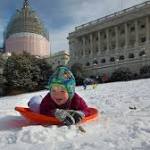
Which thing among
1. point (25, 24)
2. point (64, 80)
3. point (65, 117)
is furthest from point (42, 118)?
point (25, 24)

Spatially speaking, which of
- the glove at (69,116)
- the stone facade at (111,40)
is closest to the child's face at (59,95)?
the glove at (69,116)

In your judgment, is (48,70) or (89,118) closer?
(89,118)

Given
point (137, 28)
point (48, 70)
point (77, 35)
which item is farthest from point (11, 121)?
point (77, 35)

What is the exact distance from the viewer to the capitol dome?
108875 millimetres

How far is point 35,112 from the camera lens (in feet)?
34.9

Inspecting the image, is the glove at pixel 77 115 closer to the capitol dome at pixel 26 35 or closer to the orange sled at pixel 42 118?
the orange sled at pixel 42 118

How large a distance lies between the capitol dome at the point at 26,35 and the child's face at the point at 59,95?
97.9m

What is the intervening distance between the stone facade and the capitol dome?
13.6m

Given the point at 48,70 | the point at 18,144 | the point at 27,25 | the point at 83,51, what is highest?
the point at 27,25

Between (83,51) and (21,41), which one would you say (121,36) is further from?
(21,41)

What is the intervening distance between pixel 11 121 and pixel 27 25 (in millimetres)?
100859

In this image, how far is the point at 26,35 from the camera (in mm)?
108688

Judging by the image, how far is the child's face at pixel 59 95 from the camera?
10461 millimetres

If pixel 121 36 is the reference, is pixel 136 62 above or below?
below
